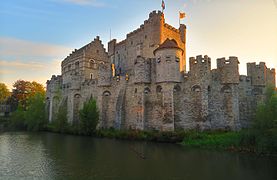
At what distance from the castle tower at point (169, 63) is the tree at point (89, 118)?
9.43 m

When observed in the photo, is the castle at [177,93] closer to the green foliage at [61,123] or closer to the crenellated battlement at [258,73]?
the crenellated battlement at [258,73]

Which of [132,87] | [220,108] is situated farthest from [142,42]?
[220,108]

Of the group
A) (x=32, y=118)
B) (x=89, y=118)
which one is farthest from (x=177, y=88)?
(x=32, y=118)

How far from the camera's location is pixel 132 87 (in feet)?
90.0

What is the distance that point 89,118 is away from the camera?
90.0 feet

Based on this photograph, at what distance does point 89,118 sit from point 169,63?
40.8 feet

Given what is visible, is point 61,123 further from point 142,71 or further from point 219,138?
point 219,138

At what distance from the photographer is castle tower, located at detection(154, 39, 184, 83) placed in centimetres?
2433

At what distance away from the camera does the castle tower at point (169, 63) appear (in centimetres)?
2433

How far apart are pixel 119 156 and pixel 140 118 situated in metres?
10.1

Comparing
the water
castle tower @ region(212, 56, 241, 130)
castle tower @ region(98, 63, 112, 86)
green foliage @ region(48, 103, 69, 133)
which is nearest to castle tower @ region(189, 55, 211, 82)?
castle tower @ region(212, 56, 241, 130)

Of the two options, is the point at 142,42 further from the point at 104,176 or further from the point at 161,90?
the point at 104,176

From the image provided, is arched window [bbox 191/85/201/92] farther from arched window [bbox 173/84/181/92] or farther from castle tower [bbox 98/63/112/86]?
castle tower [bbox 98/63/112/86]

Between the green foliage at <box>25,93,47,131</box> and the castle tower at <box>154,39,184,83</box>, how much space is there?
2566 centimetres
